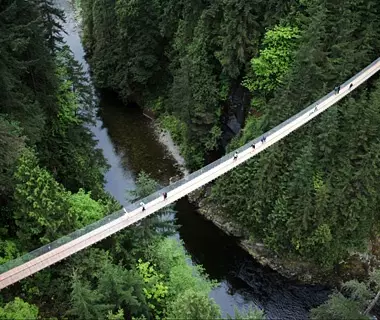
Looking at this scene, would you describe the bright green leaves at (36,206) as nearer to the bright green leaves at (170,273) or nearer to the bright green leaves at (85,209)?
the bright green leaves at (85,209)

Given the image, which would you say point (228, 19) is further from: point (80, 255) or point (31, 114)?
point (80, 255)

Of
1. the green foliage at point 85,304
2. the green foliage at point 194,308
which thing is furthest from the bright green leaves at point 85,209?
the green foliage at point 194,308

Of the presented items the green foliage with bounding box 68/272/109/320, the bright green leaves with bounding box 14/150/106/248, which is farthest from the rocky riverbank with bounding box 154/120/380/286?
the green foliage with bounding box 68/272/109/320

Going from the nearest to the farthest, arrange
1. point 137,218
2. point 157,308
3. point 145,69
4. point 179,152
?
1. point 157,308
2. point 137,218
3. point 179,152
4. point 145,69

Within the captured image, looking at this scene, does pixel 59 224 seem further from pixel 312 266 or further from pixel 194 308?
pixel 312 266

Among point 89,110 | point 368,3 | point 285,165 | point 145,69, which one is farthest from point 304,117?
point 145,69

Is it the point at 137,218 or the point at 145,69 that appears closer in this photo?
the point at 137,218
